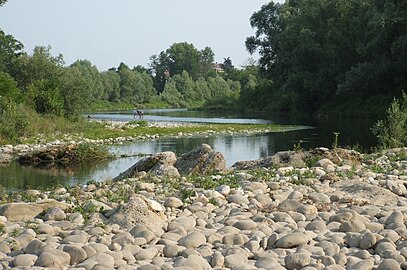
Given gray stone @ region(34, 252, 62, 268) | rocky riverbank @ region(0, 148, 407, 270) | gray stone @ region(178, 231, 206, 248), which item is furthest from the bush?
gray stone @ region(34, 252, 62, 268)

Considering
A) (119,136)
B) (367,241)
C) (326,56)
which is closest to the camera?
(367,241)

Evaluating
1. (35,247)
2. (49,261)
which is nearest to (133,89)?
(35,247)

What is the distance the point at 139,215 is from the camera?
743 cm

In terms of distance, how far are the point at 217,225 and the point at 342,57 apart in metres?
48.6

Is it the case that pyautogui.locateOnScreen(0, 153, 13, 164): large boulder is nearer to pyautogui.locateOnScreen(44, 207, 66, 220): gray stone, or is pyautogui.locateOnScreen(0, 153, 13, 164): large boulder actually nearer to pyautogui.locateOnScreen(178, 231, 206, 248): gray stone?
pyautogui.locateOnScreen(44, 207, 66, 220): gray stone

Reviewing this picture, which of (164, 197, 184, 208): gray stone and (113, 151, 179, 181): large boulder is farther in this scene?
(113, 151, 179, 181): large boulder

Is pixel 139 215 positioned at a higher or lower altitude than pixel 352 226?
higher

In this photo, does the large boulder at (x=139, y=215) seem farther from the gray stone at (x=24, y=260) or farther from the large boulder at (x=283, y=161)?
the large boulder at (x=283, y=161)

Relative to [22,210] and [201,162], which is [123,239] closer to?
[22,210]

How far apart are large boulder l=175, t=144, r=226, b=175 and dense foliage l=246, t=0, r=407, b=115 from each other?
3019 cm

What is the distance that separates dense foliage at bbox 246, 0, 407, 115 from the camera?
43344 mm

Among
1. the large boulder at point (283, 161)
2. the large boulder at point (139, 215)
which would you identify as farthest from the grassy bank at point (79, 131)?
the large boulder at point (139, 215)

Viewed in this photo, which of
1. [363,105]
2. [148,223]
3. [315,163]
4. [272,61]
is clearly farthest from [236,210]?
[272,61]

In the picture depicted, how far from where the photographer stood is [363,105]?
170 ft
